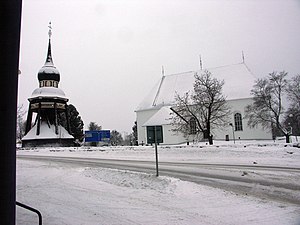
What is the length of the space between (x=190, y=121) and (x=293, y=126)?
Answer: 20.3m

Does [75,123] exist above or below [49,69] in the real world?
below

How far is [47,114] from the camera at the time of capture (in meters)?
47.6

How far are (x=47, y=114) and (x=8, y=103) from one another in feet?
156

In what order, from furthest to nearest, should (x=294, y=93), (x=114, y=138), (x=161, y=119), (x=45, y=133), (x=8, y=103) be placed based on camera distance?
(x=114, y=138) → (x=161, y=119) → (x=45, y=133) → (x=294, y=93) → (x=8, y=103)

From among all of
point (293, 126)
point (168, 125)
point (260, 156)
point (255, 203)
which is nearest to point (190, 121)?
point (168, 125)

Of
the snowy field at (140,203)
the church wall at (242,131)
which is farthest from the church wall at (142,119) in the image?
the snowy field at (140,203)

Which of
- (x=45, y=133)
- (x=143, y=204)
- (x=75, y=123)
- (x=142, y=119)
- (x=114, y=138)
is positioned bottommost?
(x=143, y=204)

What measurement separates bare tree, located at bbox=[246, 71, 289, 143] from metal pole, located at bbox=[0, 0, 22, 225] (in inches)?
1429

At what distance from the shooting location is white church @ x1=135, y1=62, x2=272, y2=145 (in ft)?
150

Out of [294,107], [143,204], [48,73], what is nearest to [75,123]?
[48,73]

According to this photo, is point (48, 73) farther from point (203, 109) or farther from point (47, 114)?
point (203, 109)

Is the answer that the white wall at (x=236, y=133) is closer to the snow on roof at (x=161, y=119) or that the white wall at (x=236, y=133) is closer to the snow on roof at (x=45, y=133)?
the snow on roof at (x=161, y=119)

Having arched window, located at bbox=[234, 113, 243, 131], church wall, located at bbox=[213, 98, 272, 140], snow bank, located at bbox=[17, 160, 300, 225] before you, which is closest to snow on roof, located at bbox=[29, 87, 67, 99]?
church wall, located at bbox=[213, 98, 272, 140]

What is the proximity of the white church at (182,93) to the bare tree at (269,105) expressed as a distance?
2907 millimetres
